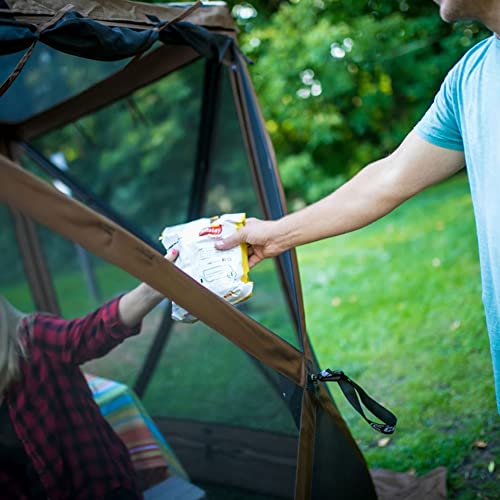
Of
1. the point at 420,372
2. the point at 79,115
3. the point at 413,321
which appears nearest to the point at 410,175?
the point at 79,115

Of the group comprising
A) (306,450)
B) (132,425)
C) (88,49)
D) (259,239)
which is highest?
(88,49)

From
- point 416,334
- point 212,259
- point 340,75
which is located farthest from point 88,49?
point 340,75

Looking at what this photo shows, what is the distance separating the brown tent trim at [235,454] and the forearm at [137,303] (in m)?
0.92

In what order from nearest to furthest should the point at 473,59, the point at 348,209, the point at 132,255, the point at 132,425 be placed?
A: the point at 132,255, the point at 473,59, the point at 348,209, the point at 132,425

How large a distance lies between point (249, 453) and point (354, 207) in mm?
1477

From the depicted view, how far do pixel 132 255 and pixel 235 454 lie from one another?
1788mm

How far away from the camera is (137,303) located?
1998 millimetres

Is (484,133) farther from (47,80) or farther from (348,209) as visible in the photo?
(47,80)

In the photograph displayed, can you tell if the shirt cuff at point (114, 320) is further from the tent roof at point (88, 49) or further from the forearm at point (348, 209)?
the tent roof at point (88, 49)

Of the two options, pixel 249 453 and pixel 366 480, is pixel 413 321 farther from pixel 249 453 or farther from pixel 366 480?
pixel 366 480

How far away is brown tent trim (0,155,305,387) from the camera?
126cm

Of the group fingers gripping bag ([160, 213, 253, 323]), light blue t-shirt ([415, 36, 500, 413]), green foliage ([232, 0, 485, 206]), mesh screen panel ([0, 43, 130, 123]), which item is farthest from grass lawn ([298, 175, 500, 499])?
mesh screen panel ([0, 43, 130, 123])

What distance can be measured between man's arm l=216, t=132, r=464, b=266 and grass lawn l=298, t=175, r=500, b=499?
1350 mm

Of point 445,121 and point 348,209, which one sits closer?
point 445,121
